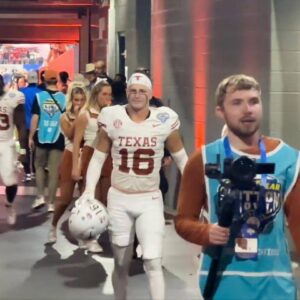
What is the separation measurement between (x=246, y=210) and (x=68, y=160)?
20.5 ft

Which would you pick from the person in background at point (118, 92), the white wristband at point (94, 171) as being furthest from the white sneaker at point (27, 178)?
the white wristband at point (94, 171)

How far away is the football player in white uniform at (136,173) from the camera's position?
254 inches

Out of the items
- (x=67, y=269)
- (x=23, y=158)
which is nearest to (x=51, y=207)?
(x=67, y=269)

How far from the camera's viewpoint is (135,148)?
6594 mm

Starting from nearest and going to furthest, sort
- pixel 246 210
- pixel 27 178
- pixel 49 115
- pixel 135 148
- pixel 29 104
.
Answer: pixel 246 210 < pixel 135 148 < pixel 49 115 < pixel 29 104 < pixel 27 178

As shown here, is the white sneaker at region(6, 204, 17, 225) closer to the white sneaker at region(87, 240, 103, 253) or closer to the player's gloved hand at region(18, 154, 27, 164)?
the white sneaker at region(87, 240, 103, 253)

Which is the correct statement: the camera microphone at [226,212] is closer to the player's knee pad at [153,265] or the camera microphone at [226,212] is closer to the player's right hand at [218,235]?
the player's right hand at [218,235]

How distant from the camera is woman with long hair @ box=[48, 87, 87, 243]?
9.59 metres

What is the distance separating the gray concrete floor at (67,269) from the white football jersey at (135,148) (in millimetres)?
1379

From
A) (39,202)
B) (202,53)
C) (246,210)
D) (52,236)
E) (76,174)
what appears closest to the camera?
(246,210)

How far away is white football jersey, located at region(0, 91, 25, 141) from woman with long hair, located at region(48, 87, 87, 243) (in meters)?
0.68

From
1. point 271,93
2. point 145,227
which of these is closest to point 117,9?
point 271,93

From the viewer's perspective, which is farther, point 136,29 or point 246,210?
point 136,29

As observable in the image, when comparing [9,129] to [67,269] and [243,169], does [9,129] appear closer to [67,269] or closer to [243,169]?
[67,269]
